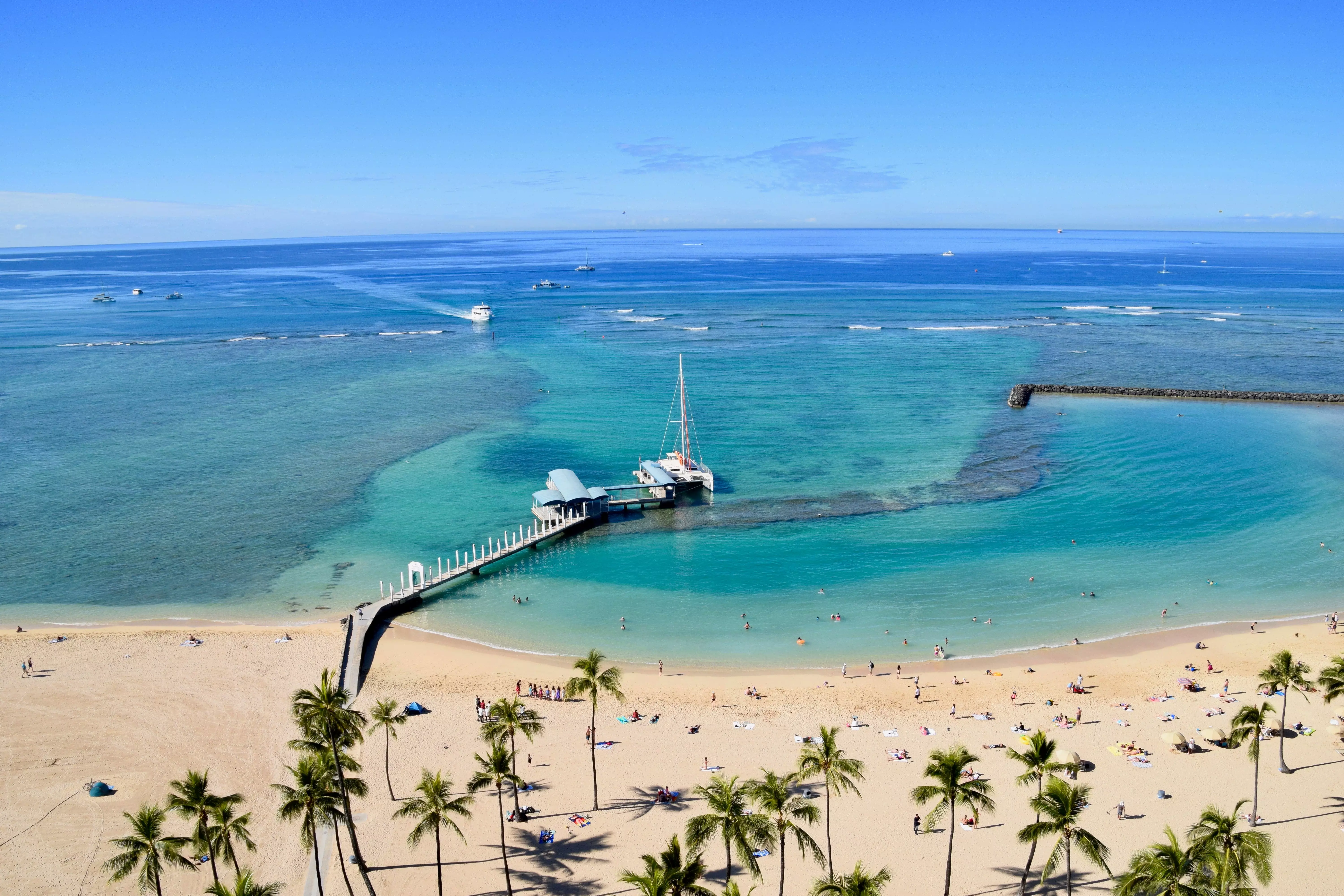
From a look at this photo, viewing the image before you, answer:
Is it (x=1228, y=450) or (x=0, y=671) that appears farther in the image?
(x=1228, y=450)

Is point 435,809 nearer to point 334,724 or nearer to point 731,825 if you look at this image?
point 334,724

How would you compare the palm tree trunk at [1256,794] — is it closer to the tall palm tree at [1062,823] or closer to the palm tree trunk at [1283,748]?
the palm tree trunk at [1283,748]

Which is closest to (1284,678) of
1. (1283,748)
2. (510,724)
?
(1283,748)

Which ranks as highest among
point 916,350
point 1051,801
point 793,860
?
point 916,350

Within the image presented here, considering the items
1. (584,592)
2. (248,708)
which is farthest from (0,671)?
(584,592)

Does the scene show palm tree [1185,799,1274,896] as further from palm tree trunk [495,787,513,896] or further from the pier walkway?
the pier walkway

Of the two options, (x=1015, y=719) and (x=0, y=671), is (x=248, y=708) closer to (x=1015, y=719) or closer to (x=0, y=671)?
(x=0, y=671)

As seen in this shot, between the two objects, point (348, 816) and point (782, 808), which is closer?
point (782, 808)
